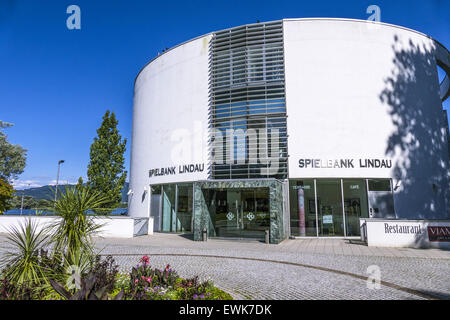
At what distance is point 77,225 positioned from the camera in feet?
17.3

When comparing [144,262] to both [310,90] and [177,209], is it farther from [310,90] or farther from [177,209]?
[310,90]

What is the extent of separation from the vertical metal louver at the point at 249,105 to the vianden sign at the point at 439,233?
6929 mm

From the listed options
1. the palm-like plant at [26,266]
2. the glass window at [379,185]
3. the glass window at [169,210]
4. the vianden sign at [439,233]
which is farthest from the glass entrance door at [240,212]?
the palm-like plant at [26,266]

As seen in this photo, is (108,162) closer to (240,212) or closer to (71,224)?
(240,212)

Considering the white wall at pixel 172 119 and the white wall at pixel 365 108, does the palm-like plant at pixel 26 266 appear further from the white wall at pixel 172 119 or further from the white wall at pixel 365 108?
the white wall at pixel 365 108

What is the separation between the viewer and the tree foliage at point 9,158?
38688 mm

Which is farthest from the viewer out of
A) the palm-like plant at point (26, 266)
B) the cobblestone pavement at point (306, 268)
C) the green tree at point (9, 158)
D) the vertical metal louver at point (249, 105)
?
the green tree at point (9, 158)

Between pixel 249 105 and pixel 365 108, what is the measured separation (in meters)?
6.63

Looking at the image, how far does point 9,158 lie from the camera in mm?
39562

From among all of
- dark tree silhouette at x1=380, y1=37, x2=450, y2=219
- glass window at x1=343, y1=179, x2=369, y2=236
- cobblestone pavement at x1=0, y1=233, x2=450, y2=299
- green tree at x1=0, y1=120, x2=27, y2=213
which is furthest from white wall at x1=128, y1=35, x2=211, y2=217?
green tree at x1=0, y1=120, x2=27, y2=213

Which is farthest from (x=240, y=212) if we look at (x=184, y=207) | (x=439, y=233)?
(x=439, y=233)

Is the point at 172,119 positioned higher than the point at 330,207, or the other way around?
the point at 172,119

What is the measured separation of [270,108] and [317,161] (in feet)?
13.4

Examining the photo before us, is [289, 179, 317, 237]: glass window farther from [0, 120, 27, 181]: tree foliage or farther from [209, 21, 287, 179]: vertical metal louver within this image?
[0, 120, 27, 181]: tree foliage
